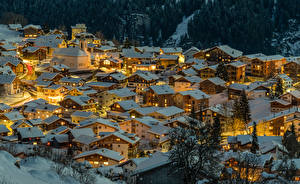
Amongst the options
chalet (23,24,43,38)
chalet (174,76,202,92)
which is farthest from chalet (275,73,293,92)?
chalet (23,24,43,38)

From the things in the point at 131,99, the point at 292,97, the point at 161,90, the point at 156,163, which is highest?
the point at 156,163

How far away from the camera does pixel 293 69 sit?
48.9 m

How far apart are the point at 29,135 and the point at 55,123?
16.2 ft

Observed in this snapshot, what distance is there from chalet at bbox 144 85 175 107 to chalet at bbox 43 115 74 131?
29.0ft

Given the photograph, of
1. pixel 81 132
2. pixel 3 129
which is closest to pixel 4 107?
pixel 3 129

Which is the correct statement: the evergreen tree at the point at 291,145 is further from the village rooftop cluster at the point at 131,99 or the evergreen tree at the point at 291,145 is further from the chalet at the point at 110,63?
the chalet at the point at 110,63

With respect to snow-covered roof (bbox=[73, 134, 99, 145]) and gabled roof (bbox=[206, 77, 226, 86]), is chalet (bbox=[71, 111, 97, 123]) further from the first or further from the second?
gabled roof (bbox=[206, 77, 226, 86])

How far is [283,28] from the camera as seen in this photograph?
8225cm

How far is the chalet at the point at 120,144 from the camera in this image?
27.8 meters

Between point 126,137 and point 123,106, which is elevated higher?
point 126,137

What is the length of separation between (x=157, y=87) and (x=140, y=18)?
4910 centimetres

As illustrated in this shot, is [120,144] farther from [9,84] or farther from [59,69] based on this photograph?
[59,69]

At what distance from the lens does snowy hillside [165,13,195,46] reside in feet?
265

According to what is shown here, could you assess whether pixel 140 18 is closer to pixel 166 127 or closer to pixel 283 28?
pixel 283 28
